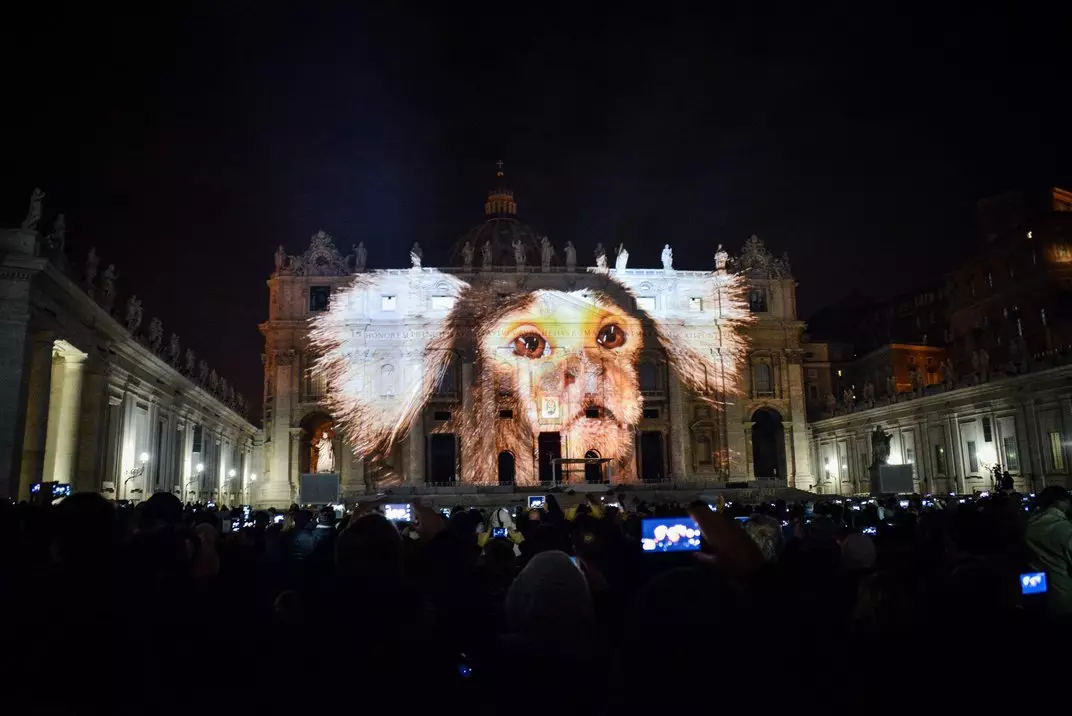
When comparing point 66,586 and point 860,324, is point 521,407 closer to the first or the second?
point 860,324

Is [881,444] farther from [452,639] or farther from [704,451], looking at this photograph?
[452,639]

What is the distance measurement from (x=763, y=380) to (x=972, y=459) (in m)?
20.1

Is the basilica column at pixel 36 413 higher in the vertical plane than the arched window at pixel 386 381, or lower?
lower

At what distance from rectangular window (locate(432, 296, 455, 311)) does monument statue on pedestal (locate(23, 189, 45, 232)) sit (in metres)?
34.4

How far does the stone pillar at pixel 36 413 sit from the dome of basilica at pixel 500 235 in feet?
168

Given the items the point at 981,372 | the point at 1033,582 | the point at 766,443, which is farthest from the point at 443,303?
the point at 1033,582

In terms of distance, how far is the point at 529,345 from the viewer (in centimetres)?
5603

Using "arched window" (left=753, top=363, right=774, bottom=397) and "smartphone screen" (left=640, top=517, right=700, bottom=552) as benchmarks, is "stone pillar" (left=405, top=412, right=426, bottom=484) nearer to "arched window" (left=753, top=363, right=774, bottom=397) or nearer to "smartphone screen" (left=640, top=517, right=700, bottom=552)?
"arched window" (left=753, top=363, right=774, bottom=397)

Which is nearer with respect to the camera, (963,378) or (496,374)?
(963,378)

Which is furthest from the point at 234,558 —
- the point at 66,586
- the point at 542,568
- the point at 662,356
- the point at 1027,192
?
the point at 1027,192

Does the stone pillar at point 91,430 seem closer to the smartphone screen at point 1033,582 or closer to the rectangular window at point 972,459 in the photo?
the smartphone screen at point 1033,582

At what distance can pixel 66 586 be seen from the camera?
337 centimetres

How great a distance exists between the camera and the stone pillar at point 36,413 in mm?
21828

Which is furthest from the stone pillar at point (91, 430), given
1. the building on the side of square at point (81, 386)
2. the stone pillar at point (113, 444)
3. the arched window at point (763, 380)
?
the arched window at point (763, 380)
